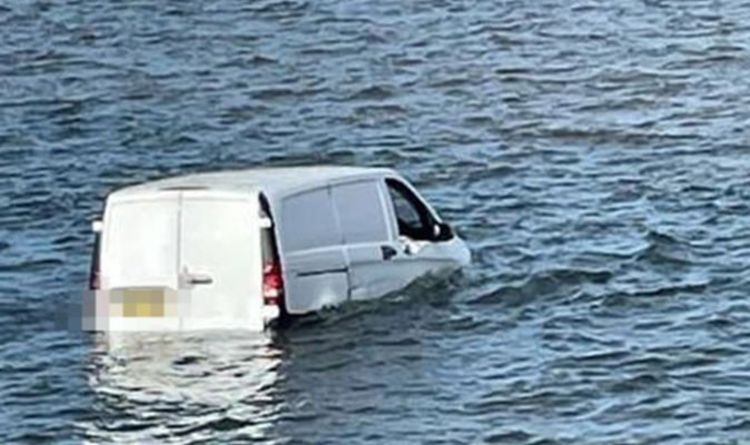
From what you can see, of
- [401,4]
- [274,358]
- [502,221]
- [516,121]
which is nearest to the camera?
[274,358]

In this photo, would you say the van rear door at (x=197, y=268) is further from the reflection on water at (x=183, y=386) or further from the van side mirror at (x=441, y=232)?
the van side mirror at (x=441, y=232)

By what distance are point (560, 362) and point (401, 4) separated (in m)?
27.8

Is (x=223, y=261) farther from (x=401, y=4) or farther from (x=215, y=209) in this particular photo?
(x=401, y=4)

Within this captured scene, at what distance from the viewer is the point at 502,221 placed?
31891 mm

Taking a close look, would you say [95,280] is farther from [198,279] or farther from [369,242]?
[369,242]

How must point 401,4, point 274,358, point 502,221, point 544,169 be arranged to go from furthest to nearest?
point 401,4, point 544,169, point 502,221, point 274,358

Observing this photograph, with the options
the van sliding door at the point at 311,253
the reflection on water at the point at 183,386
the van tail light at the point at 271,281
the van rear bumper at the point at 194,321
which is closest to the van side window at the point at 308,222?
the van sliding door at the point at 311,253

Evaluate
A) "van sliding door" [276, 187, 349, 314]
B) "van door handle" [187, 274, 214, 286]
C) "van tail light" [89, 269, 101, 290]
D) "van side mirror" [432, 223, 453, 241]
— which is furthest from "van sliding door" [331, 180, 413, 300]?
"van tail light" [89, 269, 101, 290]

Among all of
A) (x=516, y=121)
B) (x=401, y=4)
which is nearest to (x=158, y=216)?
(x=516, y=121)

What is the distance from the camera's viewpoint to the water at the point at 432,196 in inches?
886

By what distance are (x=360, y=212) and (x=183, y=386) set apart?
10.7 ft

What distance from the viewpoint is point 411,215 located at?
27156mm

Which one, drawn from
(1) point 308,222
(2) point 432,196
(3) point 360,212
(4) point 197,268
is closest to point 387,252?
(3) point 360,212

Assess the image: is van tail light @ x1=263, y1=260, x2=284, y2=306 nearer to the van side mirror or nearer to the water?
the water
